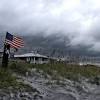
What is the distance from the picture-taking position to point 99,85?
42.6 m

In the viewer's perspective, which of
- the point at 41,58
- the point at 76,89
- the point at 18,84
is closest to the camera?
the point at 18,84

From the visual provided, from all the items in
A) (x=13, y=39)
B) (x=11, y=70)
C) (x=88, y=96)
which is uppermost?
(x=13, y=39)

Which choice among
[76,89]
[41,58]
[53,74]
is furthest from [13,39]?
[41,58]

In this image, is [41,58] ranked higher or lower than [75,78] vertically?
higher

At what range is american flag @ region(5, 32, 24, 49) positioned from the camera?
1459 inches

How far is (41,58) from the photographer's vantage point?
340 ft

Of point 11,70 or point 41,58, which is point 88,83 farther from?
point 41,58

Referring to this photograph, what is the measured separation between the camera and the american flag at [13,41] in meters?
37.1

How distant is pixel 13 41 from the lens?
37.4m

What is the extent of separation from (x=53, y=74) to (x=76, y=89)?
540 centimetres

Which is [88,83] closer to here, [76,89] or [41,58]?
[76,89]

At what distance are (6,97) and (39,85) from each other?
7109 millimetres

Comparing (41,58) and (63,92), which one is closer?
(63,92)

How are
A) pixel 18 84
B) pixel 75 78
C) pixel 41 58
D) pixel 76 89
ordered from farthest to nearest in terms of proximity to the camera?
pixel 41 58
pixel 75 78
pixel 76 89
pixel 18 84
